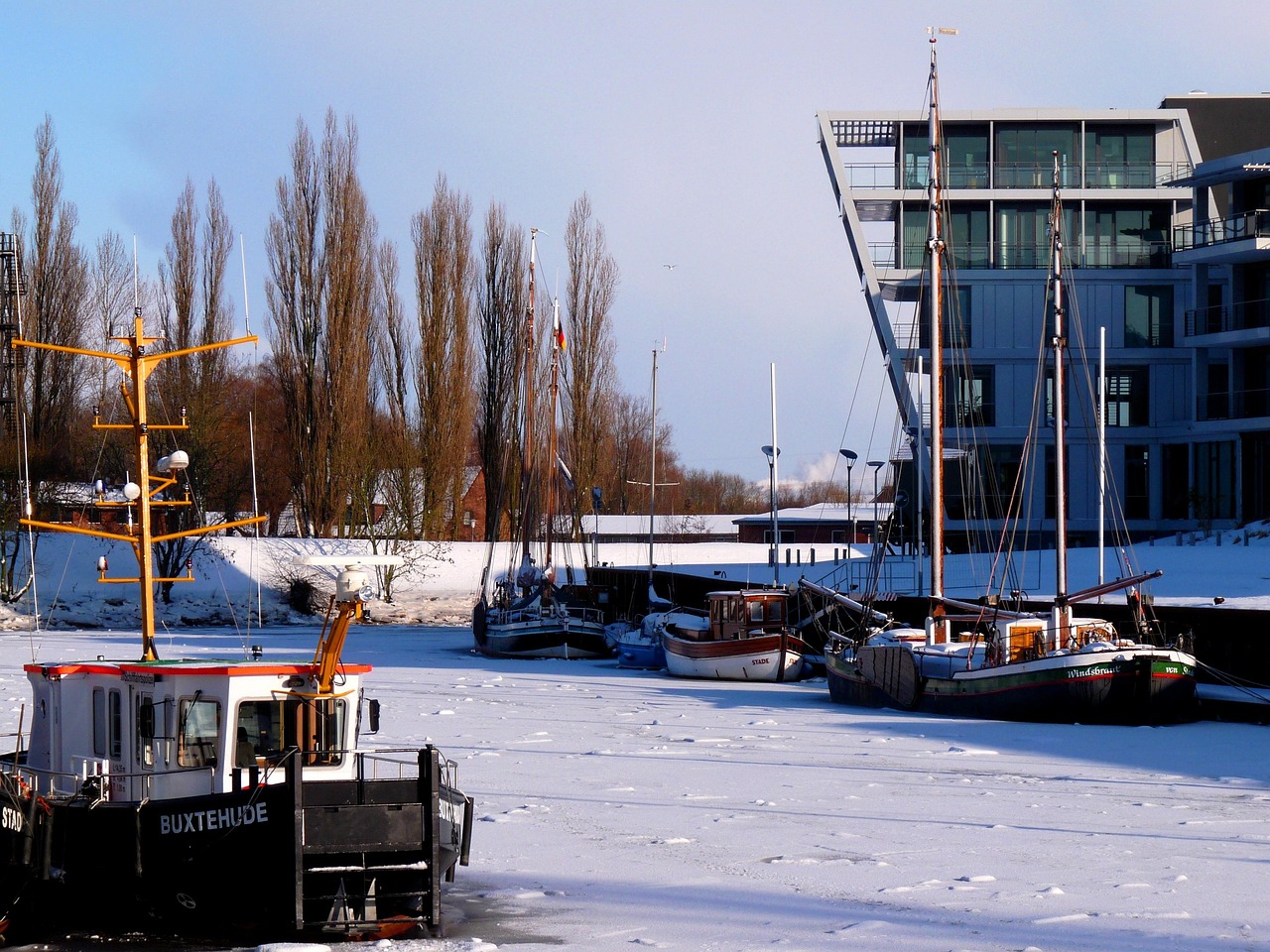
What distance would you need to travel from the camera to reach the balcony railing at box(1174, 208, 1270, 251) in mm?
46906

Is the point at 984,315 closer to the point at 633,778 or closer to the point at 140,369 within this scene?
the point at 633,778

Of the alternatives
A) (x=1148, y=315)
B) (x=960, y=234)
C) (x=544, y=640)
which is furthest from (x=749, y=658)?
(x=1148, y=315)

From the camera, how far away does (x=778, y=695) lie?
31.7 m

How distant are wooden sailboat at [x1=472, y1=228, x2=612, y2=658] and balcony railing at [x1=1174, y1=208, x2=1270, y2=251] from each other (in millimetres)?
20936

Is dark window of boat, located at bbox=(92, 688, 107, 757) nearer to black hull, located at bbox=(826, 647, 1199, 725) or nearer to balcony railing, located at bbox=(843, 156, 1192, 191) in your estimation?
black hull, located at bbox=(826, 647, 1199, 725)

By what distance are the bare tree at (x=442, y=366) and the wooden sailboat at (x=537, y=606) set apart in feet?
40.4

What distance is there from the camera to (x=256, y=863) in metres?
Answer: 11.1

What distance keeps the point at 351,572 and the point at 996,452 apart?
45.0 meters

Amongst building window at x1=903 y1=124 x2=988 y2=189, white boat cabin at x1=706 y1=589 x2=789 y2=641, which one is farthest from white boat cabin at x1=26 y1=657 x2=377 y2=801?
building window at x1=903 y1=124 x2=988 y2=189

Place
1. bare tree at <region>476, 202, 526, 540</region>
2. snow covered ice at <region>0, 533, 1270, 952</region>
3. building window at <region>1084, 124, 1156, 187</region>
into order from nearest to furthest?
snow covered ice at <region>0, 533, 1270, 952</region> < building window at <region>1084, 124, 1156, 187</region> < bare tree at <region>476, 202, 526, 540</region>

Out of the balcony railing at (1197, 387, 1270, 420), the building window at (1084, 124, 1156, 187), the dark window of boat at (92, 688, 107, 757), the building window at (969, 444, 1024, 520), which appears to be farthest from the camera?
the building window at (1084, 124, 1156, 187)

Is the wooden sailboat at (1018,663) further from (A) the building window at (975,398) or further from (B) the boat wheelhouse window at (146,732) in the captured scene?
(A) the building window at (975,398)

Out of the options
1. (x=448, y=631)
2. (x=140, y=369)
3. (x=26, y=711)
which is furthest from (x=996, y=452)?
(x=140, y=369)

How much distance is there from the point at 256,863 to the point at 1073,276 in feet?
152
